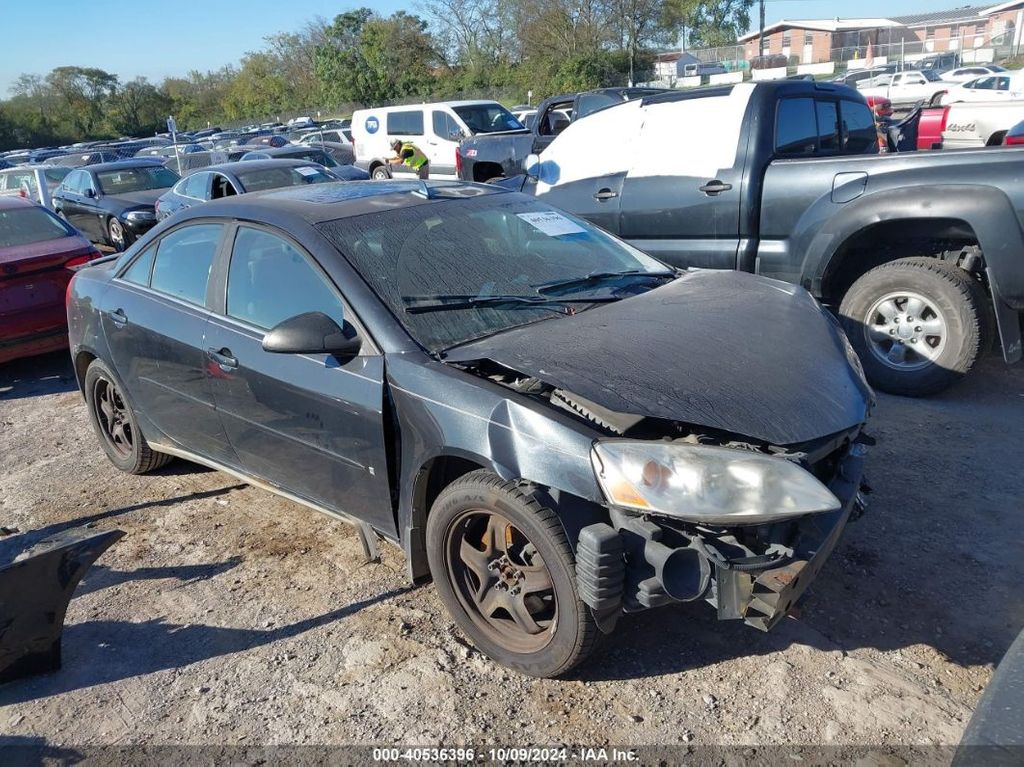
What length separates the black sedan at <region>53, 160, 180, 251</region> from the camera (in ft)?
43.1

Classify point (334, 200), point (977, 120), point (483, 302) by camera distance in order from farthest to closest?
point (977, 120)
point (334, 200)
point (483, 302)

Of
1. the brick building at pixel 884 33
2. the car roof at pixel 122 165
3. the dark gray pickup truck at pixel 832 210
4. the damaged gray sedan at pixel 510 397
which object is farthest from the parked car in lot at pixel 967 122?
the brick building at pixel 884 33

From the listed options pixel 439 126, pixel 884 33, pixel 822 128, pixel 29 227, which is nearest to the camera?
pixel 822 128

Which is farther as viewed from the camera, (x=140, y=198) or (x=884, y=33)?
(x=884, y=33)

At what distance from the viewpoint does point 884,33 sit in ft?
213

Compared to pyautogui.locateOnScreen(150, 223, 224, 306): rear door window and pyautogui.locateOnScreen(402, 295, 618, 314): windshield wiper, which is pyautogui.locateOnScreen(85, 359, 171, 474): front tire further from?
pyautogui.locateOnScreen(402, 295, 618, 314): windshield wiper

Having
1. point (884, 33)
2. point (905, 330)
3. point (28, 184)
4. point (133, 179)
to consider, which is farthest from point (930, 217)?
point (884, 33)

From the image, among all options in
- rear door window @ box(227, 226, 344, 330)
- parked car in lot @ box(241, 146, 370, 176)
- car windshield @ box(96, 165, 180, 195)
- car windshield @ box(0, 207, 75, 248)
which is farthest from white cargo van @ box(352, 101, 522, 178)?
rear door window @ box(227, 226, 344, 330)

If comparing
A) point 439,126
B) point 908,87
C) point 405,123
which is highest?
point 908,87

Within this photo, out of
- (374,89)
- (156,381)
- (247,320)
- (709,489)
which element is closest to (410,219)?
(247,320)

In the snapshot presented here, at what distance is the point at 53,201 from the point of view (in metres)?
15.1

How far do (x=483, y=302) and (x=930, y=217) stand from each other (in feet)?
10.1

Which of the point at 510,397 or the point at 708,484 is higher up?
the point at 510,397

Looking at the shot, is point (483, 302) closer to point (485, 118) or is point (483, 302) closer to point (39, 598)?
point (39, 598)
